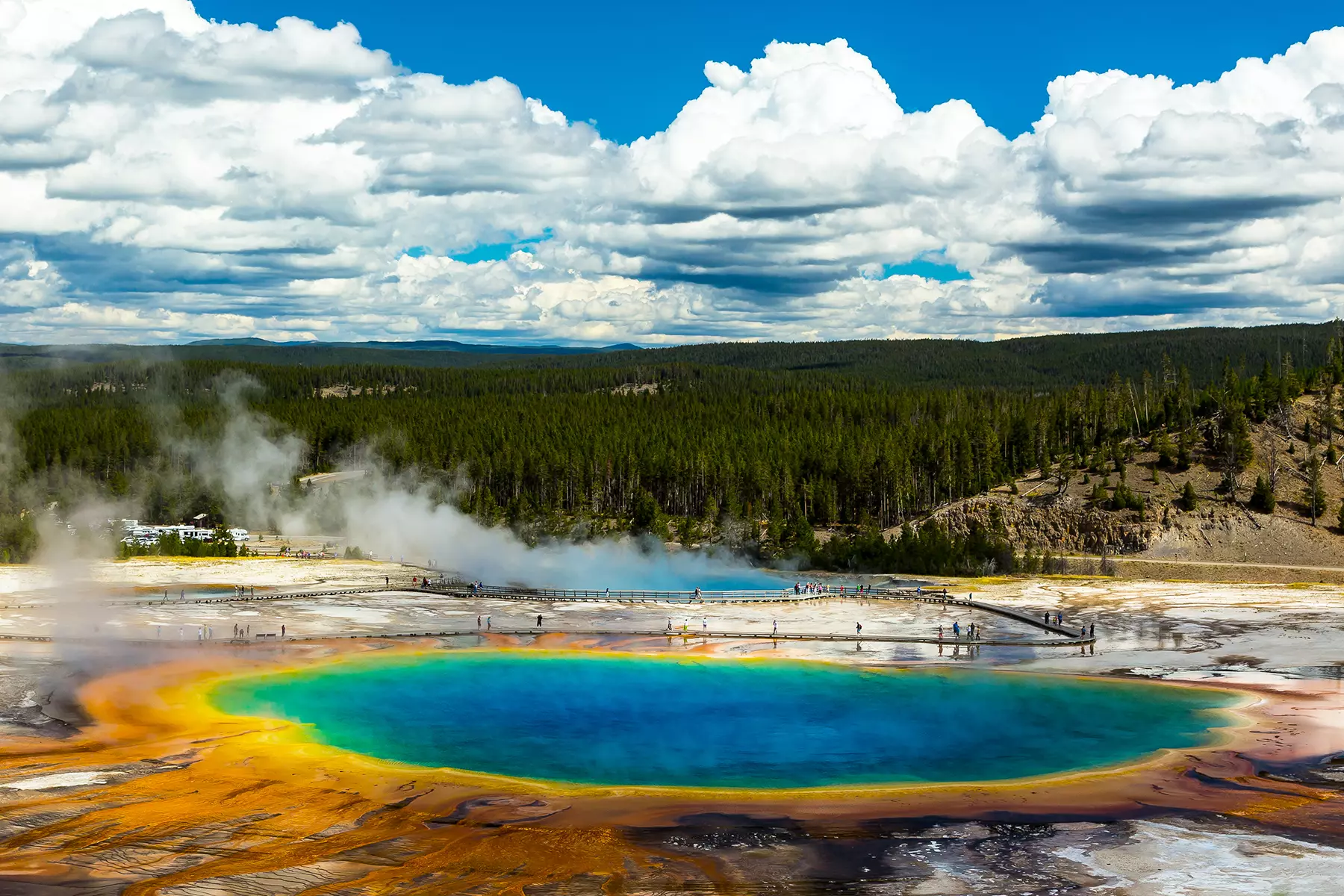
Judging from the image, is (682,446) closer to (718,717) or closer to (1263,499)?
(1263,499)

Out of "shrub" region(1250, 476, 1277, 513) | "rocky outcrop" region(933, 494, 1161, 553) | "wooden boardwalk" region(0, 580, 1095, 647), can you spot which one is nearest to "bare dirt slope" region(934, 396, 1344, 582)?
"rocky outcrop" region(933, 494, 1161, 553)

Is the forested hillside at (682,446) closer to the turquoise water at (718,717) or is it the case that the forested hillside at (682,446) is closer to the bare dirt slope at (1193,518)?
the bare dirt slope at (1193,518)

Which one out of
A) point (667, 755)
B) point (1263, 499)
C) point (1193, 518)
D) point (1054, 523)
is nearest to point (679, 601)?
point (667, 755)

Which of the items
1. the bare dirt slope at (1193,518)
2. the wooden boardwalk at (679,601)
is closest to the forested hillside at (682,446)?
the bare dirt slope at (1193,518)

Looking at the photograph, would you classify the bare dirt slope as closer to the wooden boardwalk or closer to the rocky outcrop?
the rocky outcrop

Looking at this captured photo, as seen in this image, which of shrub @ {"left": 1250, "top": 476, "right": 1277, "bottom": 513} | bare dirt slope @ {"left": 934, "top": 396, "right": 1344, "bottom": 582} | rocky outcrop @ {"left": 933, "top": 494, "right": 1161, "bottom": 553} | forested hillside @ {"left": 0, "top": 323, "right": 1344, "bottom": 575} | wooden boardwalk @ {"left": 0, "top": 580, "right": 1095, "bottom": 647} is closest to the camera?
wooden boardwalk @ {"left": 0, "top": 580, "right": 1095, "bottom": 647}
